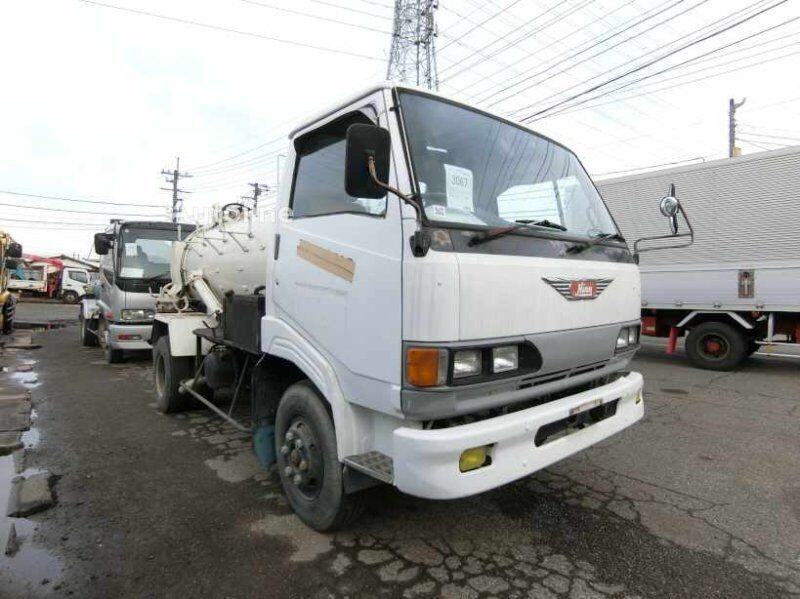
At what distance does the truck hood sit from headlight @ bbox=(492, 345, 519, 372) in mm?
77

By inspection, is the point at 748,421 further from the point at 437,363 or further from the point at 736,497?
the point at 437,363

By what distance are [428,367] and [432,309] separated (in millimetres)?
258

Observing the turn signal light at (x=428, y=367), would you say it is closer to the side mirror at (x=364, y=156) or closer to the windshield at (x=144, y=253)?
the side mirror at (x=364, y=156)

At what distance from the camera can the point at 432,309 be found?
2.20 metres

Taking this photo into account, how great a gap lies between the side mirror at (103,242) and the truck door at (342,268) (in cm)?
727

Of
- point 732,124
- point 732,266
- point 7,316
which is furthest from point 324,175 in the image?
point 732,124

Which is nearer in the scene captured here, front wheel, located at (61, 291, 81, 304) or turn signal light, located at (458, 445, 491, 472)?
turn signal light, located at (458, 445, 491, 472)

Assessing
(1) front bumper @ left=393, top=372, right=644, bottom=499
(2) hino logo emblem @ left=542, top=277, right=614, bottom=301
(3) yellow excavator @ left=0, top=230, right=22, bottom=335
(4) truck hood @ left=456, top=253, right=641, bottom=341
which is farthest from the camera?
(3) yellow excavator @ left=0, top=230, right=22, bottom=335

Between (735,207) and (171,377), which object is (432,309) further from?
(735,207)

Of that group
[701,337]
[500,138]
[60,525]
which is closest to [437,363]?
[500,138]

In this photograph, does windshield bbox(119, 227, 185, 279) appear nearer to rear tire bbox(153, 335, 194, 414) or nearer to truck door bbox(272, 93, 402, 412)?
rear tire bbox(153, 335, 194, 414)

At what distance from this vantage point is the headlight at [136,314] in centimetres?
858

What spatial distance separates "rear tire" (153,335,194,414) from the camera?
18.1ft

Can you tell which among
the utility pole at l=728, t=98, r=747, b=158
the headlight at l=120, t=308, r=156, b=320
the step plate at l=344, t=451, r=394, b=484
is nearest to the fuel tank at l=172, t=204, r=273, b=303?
the step plate at l=344, t=451, r=394, b=484
